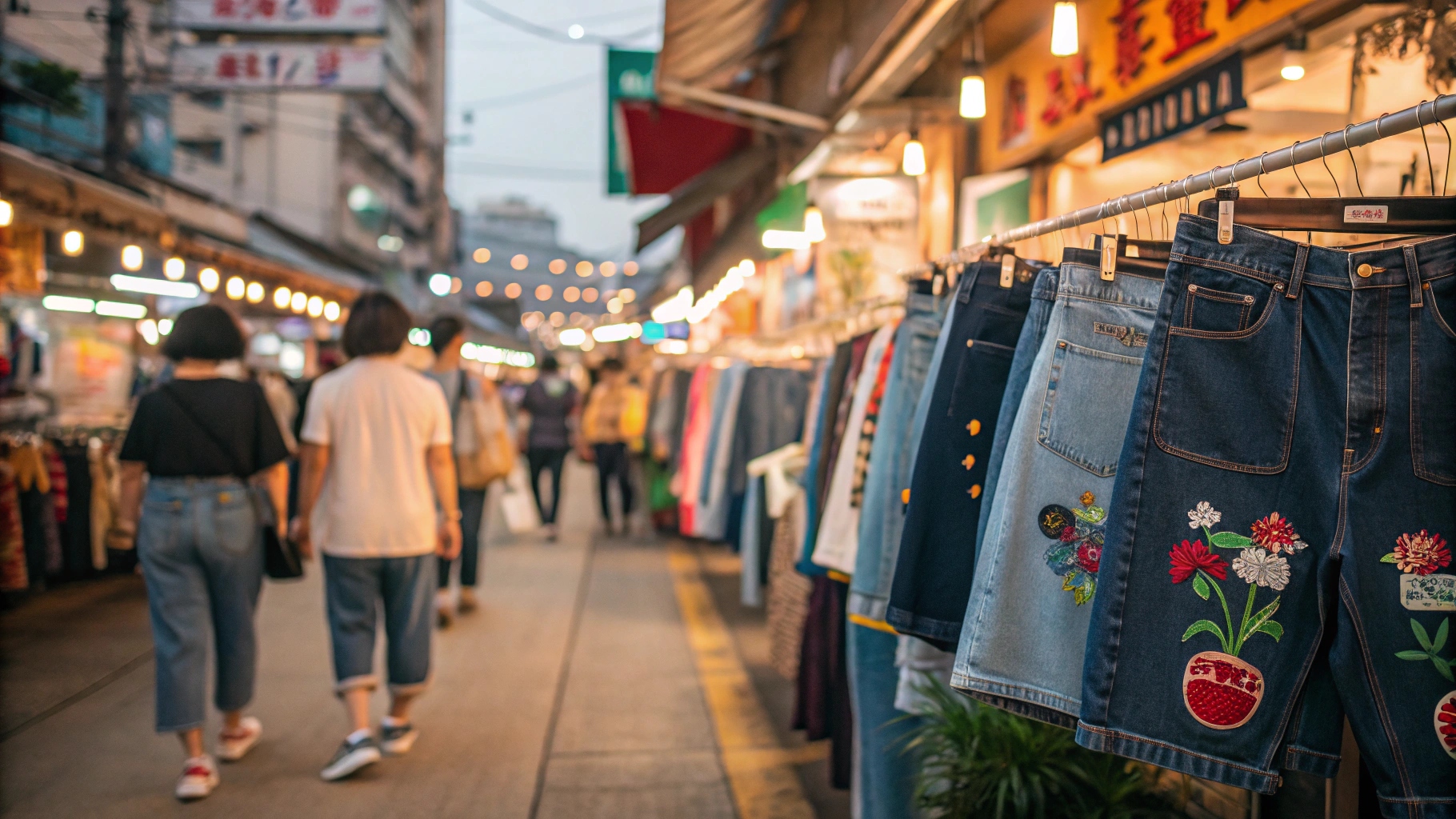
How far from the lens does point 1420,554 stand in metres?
1.53

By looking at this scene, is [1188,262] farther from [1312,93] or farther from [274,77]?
[274,77]

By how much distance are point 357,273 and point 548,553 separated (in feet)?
66.1

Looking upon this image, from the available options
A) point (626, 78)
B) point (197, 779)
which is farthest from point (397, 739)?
point (626, 78)

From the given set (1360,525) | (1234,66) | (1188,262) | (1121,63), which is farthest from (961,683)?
(1121,63)

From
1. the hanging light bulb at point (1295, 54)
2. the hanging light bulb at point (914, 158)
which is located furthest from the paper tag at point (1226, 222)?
the hanging light bulb at point (914, 158)

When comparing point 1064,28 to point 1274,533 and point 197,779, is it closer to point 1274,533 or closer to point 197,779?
point 1274,533

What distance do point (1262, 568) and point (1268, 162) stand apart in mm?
722

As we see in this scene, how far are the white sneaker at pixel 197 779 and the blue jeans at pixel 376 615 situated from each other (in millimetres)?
532

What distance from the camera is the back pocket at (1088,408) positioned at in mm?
1958

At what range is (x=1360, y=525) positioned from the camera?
1.57 meters

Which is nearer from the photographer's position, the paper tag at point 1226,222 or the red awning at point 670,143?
the paper tag at point 1226,222

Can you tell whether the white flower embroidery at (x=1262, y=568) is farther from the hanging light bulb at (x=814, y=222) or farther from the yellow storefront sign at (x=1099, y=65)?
the hanging light bulb at (x=814, y=222)

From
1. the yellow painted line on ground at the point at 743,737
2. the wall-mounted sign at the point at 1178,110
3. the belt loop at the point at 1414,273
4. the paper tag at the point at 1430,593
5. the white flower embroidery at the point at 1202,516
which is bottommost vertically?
the yellow painted line on ground at the point at 743,737

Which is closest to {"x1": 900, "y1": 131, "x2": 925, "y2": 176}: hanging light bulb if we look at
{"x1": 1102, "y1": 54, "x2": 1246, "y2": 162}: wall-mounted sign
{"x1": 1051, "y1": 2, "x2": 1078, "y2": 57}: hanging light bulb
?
{"x1": 1102, "y1": 54, "x2": 1246, "y2": 162}: wall-mounted sign
